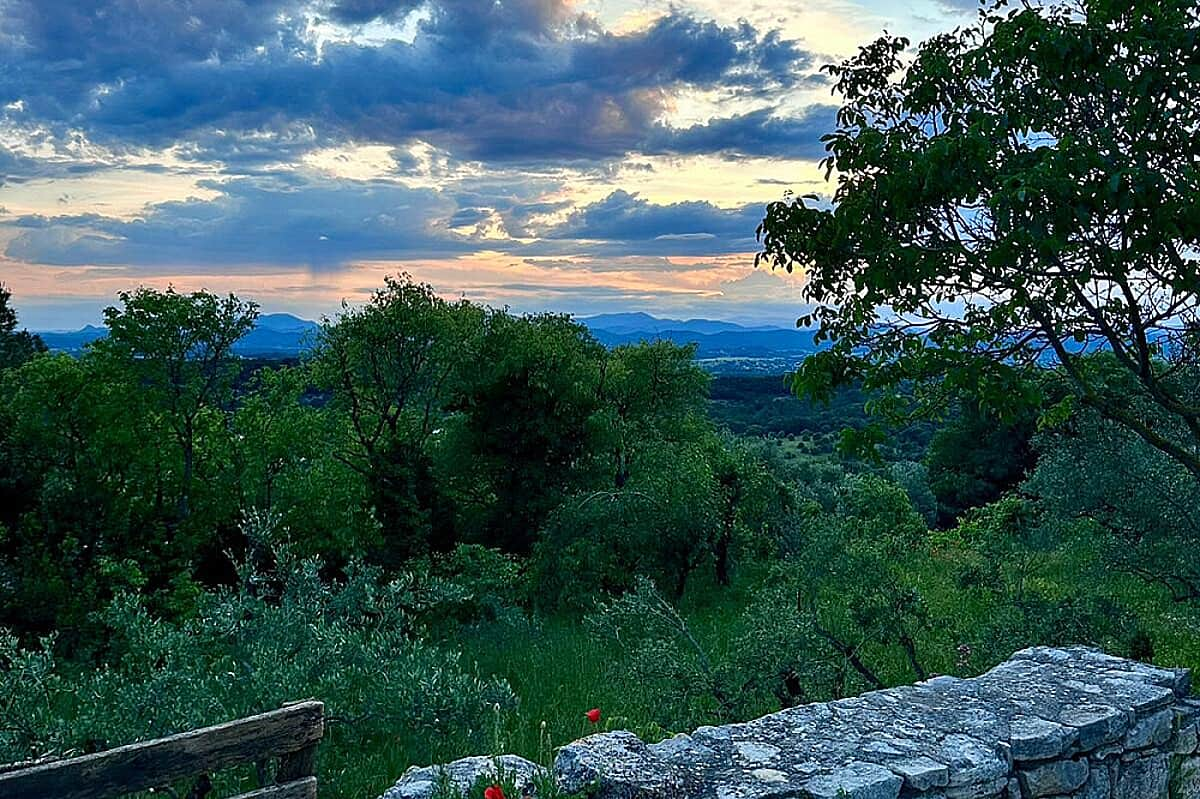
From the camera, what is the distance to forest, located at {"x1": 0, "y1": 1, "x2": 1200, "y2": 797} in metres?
6.59

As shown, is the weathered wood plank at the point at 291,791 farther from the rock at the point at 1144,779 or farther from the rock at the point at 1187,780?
the rock at the point at 1187,780

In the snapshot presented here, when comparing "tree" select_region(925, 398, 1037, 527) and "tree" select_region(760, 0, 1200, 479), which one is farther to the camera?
"tree" select_region(925, 398, 1037, 527)

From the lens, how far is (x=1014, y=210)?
592 cm

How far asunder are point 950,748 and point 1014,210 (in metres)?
3.19

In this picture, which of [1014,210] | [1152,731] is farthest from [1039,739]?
[1014,210]

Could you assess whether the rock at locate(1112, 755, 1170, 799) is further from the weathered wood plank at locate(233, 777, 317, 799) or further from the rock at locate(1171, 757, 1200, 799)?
the weathered wood plank at locate(233, 777, 317, 799)

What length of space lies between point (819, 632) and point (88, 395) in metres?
12.2

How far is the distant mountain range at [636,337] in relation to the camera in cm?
2192

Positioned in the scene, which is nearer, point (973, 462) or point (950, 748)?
point (950, 748)

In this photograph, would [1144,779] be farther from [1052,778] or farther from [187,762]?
[187,762]

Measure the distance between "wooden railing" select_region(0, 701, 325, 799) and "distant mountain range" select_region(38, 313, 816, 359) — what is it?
17.3 ft

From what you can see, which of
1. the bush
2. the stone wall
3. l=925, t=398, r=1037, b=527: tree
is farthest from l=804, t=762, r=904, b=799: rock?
l=925, t=398, r=1037, b=527: tree

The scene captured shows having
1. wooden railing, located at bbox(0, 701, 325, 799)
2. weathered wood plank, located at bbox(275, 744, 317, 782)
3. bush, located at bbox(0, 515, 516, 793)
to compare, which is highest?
wooden railing, located at bbox(0, 701, 325, 799)

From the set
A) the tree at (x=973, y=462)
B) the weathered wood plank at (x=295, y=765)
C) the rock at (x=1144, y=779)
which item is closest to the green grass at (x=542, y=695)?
the weathered wood plank at (x=295, y=765)
